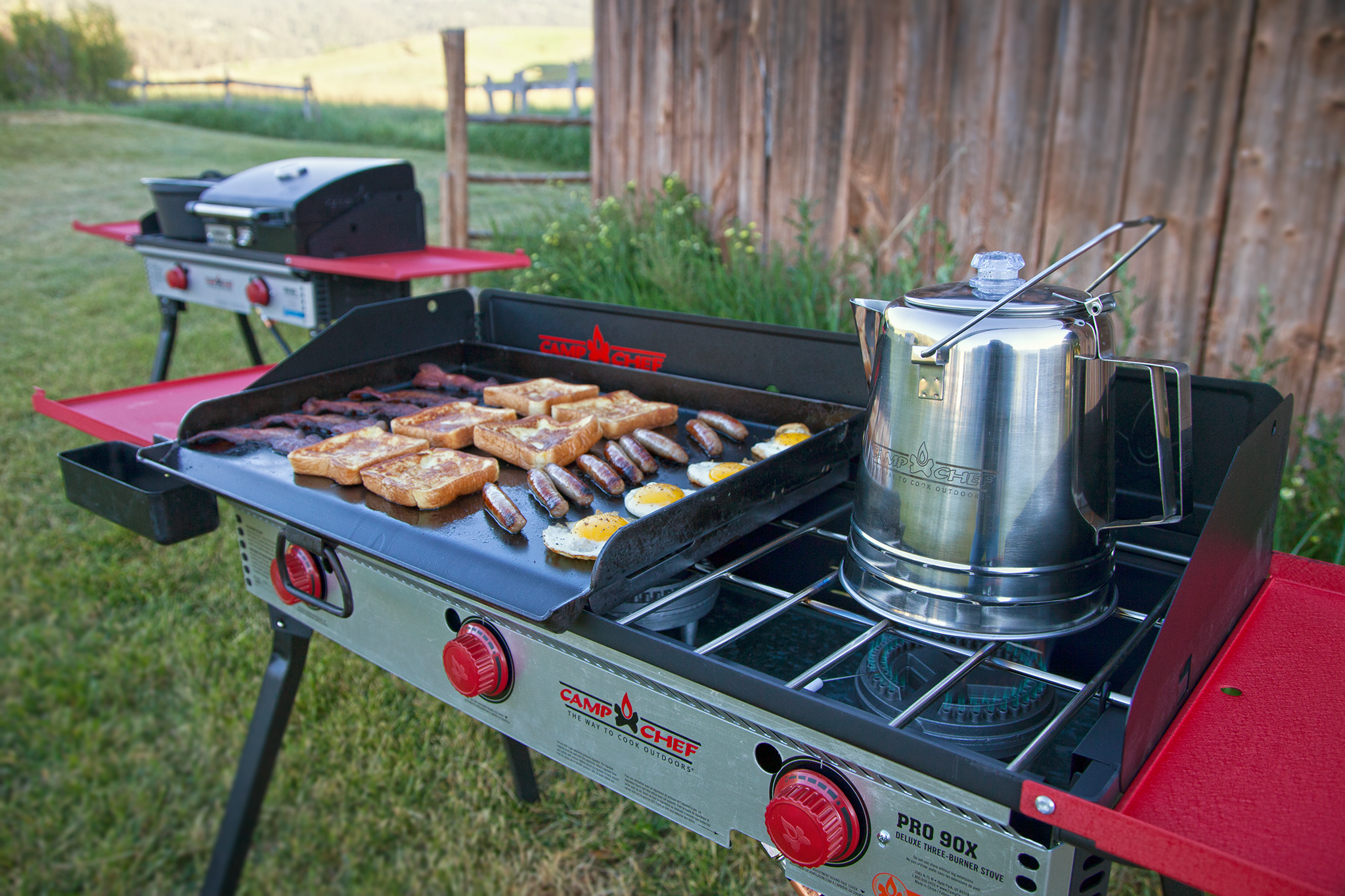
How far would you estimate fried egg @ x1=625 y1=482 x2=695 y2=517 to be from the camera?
160cm

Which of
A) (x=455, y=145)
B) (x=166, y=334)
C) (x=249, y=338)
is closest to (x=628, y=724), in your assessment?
(x=166, y=334)

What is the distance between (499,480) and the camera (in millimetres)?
1772

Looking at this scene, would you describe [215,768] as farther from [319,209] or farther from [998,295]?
[998,295]

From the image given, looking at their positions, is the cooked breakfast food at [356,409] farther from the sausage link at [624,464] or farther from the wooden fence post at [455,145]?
the wooden fence post at [455,145]

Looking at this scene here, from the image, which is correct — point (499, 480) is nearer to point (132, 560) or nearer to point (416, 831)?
point (416, 831)

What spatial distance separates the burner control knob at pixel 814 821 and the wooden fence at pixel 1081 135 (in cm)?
353

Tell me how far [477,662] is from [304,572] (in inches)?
21.8

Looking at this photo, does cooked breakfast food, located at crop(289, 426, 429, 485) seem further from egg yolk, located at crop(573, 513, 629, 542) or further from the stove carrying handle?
egg yolk, located at crop(573, 513, 629, 542)

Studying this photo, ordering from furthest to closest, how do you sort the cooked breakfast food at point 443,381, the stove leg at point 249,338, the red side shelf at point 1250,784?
1. the stove leg at point 249,338
2. the cooked breakfast food at point 443,381
3. the red side shelf at point 1250,784

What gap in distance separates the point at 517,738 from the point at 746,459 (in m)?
0.76

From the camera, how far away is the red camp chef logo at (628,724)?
3.97 feet

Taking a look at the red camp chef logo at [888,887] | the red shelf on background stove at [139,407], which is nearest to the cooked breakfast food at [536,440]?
the red shelf on background stove at [139,407]

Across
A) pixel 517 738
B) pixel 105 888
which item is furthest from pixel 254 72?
pixel 517 738

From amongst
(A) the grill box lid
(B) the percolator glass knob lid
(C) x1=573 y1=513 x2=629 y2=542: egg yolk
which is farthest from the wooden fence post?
(B) the percolator glass knob lid
